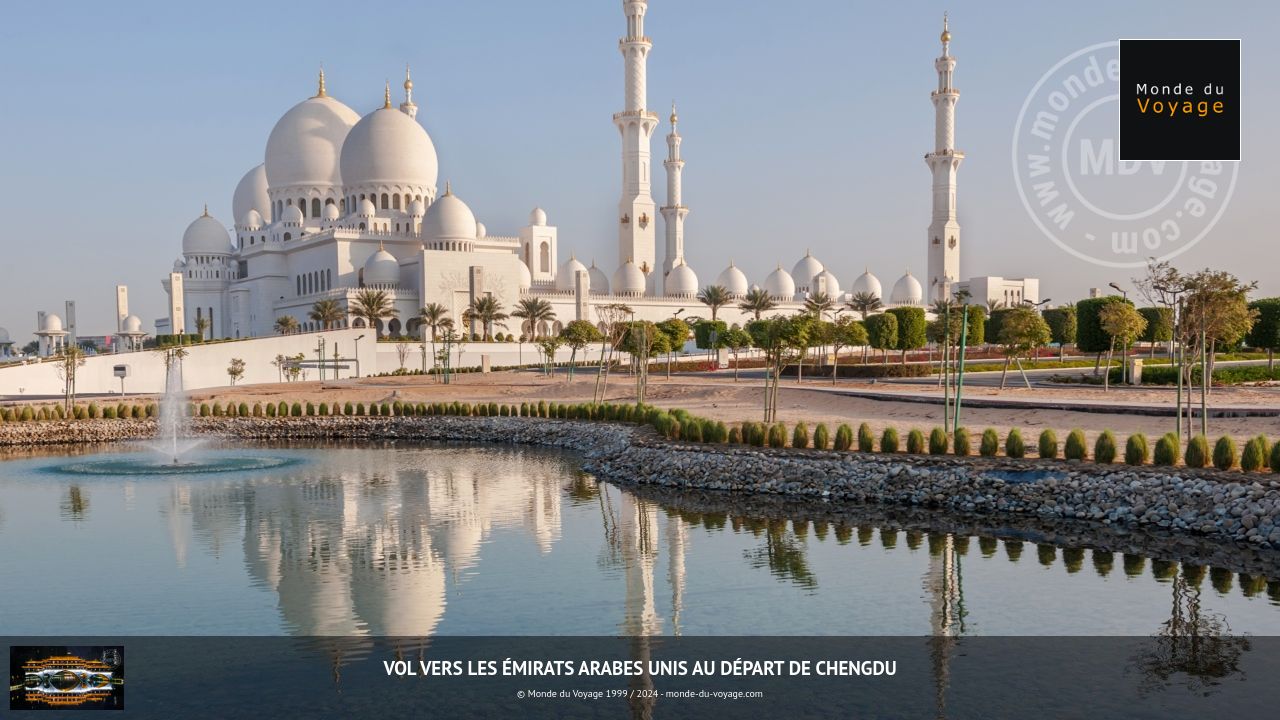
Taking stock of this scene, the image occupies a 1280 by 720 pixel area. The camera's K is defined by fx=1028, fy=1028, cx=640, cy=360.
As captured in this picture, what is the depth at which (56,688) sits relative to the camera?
945 centimetres

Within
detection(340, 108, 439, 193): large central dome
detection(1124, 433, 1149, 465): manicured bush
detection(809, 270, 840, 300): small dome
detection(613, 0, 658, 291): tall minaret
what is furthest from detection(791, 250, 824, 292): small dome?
detection(1124, 433, 1149, 465): manicured bush

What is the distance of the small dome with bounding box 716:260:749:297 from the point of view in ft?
306

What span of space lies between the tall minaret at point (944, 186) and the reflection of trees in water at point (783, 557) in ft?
234

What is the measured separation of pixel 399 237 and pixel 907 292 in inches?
2060

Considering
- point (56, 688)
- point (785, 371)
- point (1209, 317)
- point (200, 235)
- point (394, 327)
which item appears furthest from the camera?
point (200, 235)

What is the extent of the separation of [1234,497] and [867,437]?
24.6 feet

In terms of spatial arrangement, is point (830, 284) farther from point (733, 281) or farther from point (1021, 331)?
point (1021, 331)

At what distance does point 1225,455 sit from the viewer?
17.2 meters

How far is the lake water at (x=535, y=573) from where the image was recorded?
38.8ft

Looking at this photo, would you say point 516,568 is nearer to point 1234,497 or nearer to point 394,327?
point 1234,497

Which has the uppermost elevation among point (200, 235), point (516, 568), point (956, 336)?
point (200, 235)

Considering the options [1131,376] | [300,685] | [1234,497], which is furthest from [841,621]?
[1131,376]

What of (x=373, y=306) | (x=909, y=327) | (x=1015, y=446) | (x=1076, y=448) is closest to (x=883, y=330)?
(x=909, y=327)
